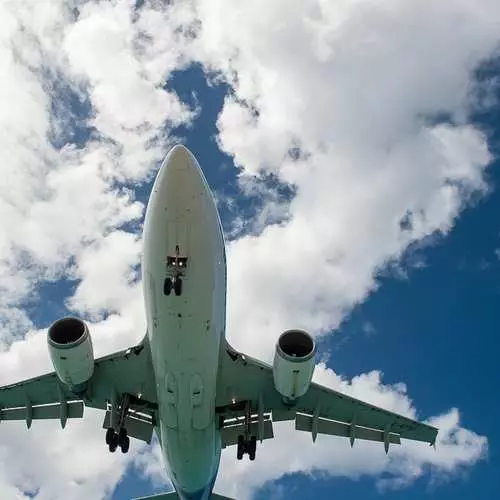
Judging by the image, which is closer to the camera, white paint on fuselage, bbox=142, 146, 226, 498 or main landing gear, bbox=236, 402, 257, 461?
white paint on fuselage, bbox=142, 146, 226, 498

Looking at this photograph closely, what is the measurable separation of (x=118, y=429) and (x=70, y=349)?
14.0 ft

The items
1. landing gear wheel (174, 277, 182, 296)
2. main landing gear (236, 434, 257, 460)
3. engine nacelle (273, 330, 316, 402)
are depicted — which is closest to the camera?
landing gear wheel (174, 277, 182, 296)

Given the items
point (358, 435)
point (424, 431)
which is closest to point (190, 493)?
point (358, 435)

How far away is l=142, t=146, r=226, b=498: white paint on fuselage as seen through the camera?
14.9m

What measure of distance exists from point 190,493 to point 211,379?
630 cm

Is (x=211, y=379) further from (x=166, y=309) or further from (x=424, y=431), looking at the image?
(x=424, y=431)

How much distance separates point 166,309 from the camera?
51.7ft

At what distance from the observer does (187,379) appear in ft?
56.7

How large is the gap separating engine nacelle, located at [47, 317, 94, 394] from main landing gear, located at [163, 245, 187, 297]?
4133mm

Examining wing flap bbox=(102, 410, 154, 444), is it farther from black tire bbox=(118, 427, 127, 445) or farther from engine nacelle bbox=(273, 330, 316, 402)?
engine nacelle bbox=(273, 330, 316, 402)

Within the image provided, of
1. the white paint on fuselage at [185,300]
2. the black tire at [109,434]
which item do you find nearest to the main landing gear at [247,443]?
the white paint on fuselage at [185,300]

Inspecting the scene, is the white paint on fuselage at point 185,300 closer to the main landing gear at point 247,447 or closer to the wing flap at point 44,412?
the main landing gear at point 247,447

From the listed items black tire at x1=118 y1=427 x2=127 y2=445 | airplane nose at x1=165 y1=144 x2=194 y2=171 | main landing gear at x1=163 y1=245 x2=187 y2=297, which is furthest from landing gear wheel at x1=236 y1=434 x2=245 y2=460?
airplane nose at x1=165 y1=144 x2=194 y2=171

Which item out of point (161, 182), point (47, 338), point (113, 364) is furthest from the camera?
point (113, 364)
